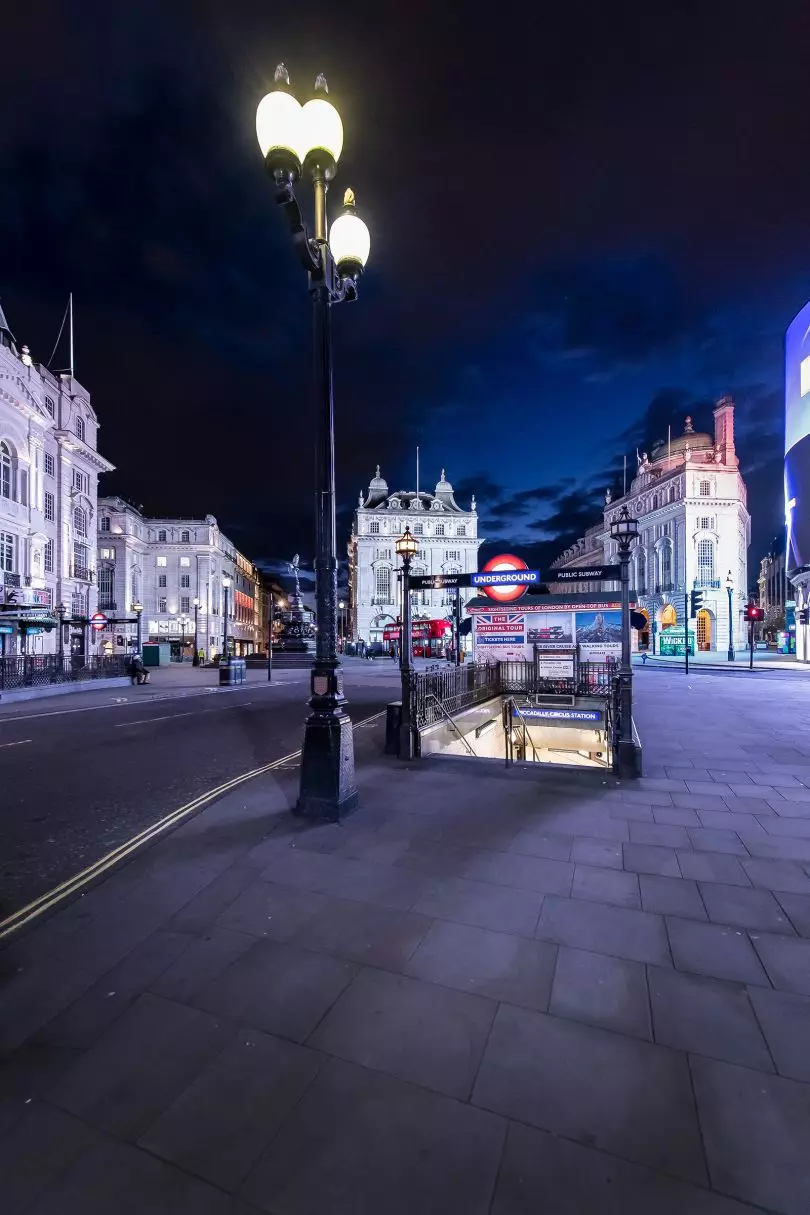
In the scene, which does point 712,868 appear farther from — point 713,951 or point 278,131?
point 278,131

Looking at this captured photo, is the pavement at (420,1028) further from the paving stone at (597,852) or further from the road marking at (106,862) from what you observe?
the road marking at (106,862)

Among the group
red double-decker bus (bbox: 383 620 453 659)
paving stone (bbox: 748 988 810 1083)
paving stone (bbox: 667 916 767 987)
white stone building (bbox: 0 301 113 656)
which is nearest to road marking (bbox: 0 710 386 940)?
paving stone (bbox: 667 916 767 987)

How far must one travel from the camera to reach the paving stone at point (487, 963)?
3.17m

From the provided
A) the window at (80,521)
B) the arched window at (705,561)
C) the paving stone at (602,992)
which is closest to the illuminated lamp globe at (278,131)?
the paving stone at (602,992)

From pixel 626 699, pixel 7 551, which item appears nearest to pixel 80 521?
pixel 7 551

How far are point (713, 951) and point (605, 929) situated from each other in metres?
0.71

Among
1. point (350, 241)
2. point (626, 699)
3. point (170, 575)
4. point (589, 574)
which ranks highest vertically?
point (170, 575)

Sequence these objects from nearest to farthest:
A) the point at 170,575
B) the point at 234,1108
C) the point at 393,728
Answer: the point at 234,1108
the point at 393,728
the point at 170,575

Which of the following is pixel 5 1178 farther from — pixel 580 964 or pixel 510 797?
pixel 510 797

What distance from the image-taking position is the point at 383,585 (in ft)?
260

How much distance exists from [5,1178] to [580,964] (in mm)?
3137

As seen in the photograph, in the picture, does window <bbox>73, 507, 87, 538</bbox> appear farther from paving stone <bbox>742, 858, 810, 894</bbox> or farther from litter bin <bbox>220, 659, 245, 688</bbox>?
paving stone <bbox>742, 858, 810, 894</bbox>

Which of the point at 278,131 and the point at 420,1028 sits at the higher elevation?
the point at 278,131

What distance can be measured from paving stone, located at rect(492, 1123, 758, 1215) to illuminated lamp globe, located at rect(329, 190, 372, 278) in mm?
7615
